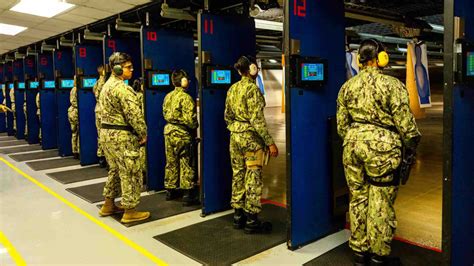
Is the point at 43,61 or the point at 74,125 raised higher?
the point at 43,61

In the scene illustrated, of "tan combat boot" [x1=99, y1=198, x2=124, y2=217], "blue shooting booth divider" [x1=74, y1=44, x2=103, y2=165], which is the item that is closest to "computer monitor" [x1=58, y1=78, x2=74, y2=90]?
"blue shooting booth divider" [x1=74, y1=44, x2=103, y2=165]

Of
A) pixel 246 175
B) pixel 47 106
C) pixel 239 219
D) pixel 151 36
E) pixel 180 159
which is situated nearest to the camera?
pixel 246 175

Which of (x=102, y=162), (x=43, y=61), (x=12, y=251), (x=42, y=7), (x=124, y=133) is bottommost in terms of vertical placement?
(x=12, y=251)

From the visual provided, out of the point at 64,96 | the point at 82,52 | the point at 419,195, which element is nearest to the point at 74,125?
the point at 64,96

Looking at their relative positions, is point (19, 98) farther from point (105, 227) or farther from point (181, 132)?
point (105, 227)

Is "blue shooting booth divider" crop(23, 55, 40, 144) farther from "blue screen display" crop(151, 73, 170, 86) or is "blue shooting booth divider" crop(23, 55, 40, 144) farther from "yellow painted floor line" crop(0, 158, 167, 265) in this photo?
"blue screen display" crop(151, 73, 170, 86)

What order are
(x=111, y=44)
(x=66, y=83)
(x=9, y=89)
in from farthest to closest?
(x=9, y=89)
(x=66, y=83)
(x=111, y=44)

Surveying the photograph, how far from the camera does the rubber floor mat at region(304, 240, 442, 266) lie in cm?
302

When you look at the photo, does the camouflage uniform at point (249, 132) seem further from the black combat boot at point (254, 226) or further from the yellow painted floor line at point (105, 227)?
the yellow painted floor line at point (105, 227)

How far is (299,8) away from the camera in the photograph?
3174mm

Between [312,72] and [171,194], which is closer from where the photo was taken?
[312,72]

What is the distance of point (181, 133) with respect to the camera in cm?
473

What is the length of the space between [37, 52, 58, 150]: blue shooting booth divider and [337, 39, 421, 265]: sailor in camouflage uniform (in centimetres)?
850

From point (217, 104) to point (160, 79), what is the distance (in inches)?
54.8
